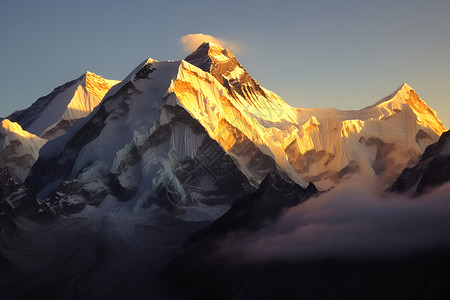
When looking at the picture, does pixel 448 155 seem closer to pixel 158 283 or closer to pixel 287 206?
pixel 287 206

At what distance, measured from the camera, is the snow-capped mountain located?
14725 centimetres

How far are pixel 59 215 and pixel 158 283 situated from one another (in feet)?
186

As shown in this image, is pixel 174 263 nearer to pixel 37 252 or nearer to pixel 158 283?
pixel 158 283

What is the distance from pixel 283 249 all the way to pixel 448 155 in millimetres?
41118

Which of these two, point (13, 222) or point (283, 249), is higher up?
point (13, 222)

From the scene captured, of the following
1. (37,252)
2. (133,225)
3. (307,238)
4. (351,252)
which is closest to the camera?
(351,252)

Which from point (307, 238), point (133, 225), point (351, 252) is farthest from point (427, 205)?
point (133, 225)

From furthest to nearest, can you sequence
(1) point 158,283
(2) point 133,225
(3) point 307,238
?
(2) point 133,225 → (1) point 158,283 → (3) point 307,238

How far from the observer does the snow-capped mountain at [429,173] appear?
147250 millimetres

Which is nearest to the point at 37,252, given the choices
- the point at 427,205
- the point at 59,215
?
the point at 59,215

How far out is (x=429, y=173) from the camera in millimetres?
150875

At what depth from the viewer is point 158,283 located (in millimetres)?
149750

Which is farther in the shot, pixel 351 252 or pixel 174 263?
pixel 174 263

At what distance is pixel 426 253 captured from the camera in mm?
108375
